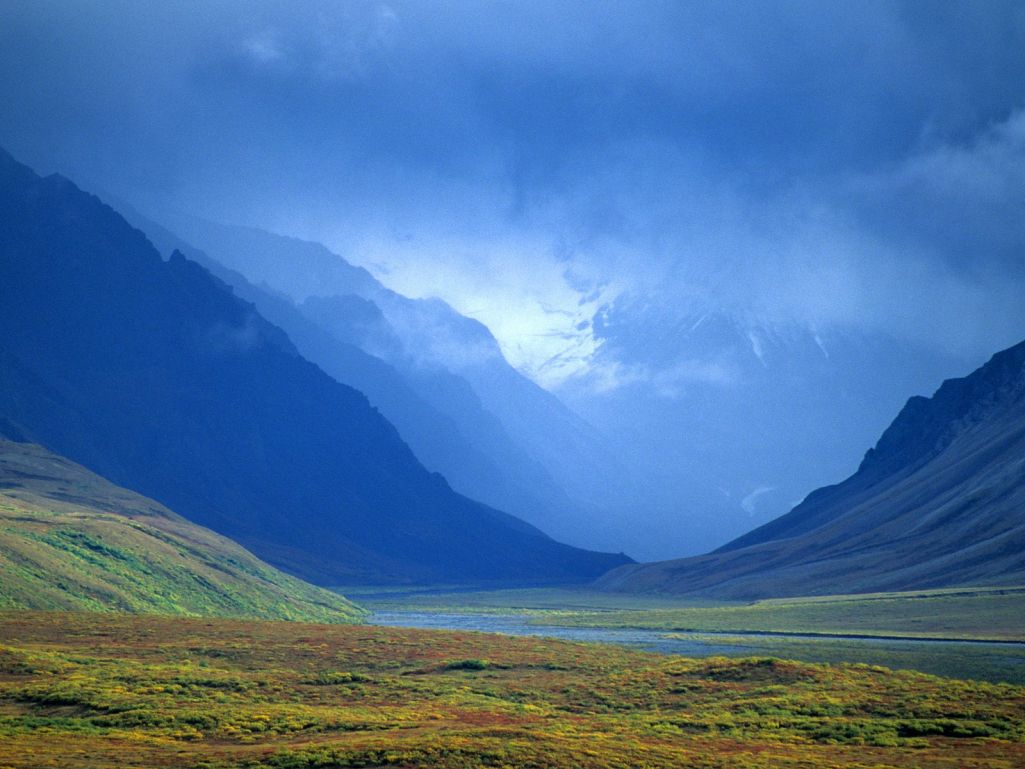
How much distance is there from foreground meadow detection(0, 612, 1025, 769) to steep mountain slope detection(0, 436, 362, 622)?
16.4m

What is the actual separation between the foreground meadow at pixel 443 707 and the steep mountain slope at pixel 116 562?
16.4 m

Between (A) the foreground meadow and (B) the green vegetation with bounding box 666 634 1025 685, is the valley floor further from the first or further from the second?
(A) the foreground meadow

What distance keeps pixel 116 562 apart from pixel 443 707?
78308mm

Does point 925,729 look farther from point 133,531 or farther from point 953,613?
point 133,531

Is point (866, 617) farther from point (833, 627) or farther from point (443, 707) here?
point (443, 707)

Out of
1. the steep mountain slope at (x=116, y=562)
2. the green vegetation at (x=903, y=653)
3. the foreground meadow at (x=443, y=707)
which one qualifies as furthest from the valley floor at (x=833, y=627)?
the steep mountain slope at (x=116, y=562)

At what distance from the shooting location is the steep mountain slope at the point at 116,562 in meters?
108

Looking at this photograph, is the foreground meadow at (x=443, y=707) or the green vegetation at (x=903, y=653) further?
the green vegetation at (x=903, y=653)

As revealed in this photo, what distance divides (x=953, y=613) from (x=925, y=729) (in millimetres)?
92183

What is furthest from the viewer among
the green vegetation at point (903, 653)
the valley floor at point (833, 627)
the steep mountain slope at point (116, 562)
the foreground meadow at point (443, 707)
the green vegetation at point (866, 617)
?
the green vegetation at point (866, 617)

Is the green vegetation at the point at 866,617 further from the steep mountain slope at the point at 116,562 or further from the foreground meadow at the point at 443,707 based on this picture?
the foreground meadow at the point at 443,707

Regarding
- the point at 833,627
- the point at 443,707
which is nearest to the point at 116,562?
the point at 443,707

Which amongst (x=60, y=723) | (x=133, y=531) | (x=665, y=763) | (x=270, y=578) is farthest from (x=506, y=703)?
(x=270, y=578)

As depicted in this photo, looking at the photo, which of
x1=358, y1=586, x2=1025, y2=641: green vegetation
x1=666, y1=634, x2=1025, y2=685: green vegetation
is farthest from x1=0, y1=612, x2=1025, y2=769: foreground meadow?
x1=358, y1=586, x2=1025, y2=641: green vegetation
